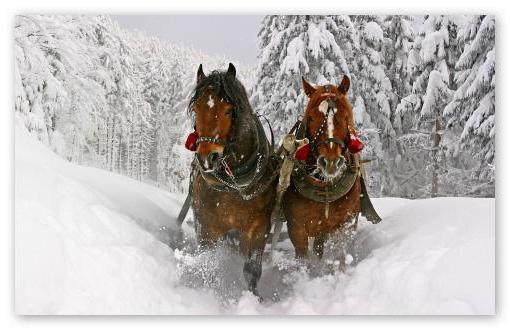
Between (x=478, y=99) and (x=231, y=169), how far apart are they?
2.44 meters

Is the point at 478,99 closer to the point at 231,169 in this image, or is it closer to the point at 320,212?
the point at 320,212

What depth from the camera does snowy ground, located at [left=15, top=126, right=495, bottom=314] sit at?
3.32 meters

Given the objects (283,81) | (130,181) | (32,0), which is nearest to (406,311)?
(283,81)

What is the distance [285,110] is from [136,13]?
5.90 feet

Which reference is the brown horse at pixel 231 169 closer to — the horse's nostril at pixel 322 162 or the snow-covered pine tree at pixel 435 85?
the horse's nostril at pixel 322 162

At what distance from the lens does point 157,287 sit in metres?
3.79

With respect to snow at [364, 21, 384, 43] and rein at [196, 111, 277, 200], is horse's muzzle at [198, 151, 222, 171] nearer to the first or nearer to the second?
rein at [196, 111, 277, 200]

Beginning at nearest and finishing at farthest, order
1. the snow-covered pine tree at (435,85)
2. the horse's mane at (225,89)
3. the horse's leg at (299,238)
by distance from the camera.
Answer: the horse's mane at (225,89) < the horse's leg at (299,238) < the snow-covered pine tree at (435,85)

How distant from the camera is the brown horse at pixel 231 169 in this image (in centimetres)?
345

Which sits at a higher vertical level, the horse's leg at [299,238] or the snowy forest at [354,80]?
the snowy forest at [354,80]

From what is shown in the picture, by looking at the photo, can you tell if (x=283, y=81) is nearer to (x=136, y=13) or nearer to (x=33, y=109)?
(x=136, y=13)

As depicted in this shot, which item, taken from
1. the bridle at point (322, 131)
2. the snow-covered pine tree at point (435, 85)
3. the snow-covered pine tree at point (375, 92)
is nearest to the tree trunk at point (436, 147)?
the snow-covered pine tree at point (435, 85)

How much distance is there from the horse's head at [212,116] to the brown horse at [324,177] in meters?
0.67

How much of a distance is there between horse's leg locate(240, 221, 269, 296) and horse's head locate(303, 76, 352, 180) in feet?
2.56
